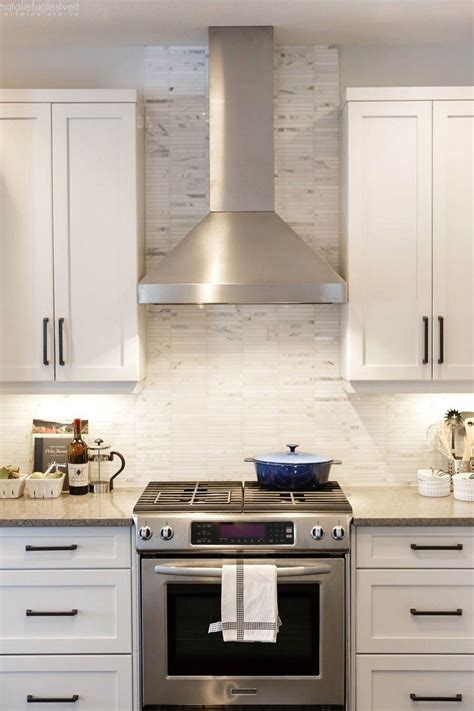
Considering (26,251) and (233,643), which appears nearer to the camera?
(233,643)

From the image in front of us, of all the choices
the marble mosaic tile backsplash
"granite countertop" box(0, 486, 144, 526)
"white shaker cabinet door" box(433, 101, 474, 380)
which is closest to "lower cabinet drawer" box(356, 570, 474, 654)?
the marble mosaic tile backsplash

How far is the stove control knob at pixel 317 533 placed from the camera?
2.75 m

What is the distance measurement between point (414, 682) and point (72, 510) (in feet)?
4.64

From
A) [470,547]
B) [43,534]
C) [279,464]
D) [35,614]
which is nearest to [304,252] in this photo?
[279,464]

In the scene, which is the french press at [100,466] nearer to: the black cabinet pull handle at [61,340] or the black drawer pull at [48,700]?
the black cabinet pull handle at [61,340]

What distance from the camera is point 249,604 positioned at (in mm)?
2684

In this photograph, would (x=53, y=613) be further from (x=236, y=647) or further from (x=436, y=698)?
(x=436, y=698)

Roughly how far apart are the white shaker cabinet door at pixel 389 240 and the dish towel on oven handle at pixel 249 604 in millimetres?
887

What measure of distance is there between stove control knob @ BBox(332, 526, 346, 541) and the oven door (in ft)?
0.26

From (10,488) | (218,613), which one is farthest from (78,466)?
(218,613)

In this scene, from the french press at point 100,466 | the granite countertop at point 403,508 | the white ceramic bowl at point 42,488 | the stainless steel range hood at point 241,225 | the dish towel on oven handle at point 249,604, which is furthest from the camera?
the french press at point 100,466

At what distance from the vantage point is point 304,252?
3.00 m

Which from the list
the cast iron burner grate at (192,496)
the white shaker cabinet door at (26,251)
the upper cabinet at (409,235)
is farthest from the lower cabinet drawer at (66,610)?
the upper cabinet at (409,235)

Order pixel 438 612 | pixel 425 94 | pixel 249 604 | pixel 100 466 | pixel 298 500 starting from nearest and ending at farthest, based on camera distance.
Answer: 1. pixel 249 604
2. pixel 438 612
3. pixel 298 500
4. pixel 425 94
5. pixel 100 466
